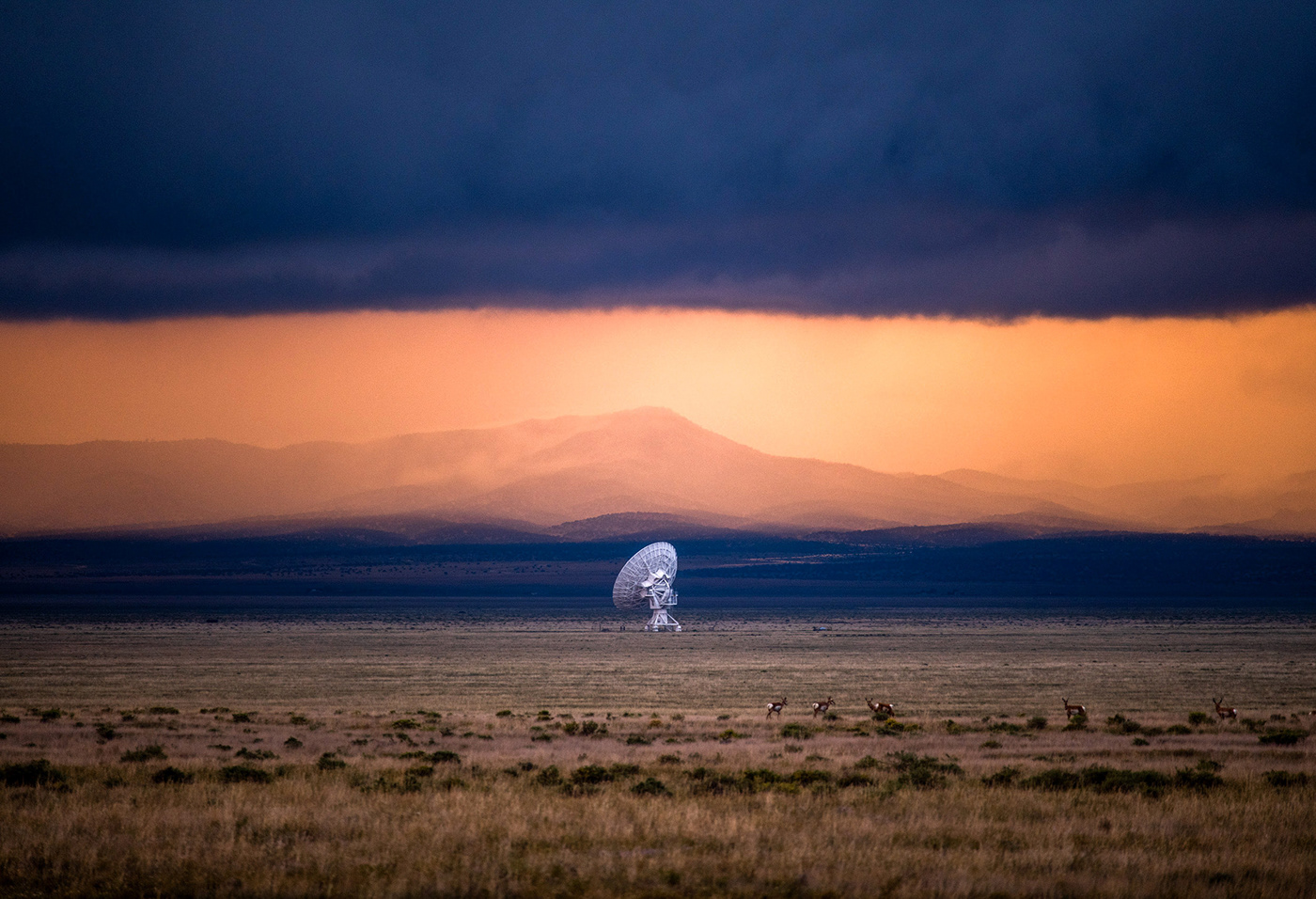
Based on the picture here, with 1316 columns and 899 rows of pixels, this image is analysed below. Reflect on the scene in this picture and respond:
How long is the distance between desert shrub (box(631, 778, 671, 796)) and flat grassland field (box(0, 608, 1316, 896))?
65 millimetres

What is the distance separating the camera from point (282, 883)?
14.8 meters

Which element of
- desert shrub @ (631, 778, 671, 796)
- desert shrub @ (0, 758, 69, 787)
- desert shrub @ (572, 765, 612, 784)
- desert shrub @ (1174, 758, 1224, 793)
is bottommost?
desert shrub @ (1174, 758, 1224, 793)

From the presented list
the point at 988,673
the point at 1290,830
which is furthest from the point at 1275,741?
the point at 988,673

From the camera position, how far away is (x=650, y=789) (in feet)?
73.1

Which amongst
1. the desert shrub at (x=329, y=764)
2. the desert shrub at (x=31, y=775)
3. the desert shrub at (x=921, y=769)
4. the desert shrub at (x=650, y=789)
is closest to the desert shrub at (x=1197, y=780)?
the desert shrub at (x=921, y=769)

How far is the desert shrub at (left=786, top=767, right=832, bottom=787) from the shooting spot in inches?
942

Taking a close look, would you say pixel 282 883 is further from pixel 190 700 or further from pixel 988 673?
pixel 988 673

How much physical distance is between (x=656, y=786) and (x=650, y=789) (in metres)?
0.16

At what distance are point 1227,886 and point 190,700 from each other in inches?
1745

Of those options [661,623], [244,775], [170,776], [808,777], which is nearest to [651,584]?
[661,623]

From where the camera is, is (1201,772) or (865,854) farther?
(1201,772)

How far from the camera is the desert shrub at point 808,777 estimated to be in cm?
2394

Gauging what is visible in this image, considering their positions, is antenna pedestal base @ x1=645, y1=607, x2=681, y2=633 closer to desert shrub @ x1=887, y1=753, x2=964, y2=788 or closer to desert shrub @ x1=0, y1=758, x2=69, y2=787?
desert shrub @ x1=887, y1=753, x2=964, y2=788

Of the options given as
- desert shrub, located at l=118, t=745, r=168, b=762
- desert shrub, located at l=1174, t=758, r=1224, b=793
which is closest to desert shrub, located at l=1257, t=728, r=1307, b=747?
desert shrub, located at l=1174, t=758, r=1224, b=793
